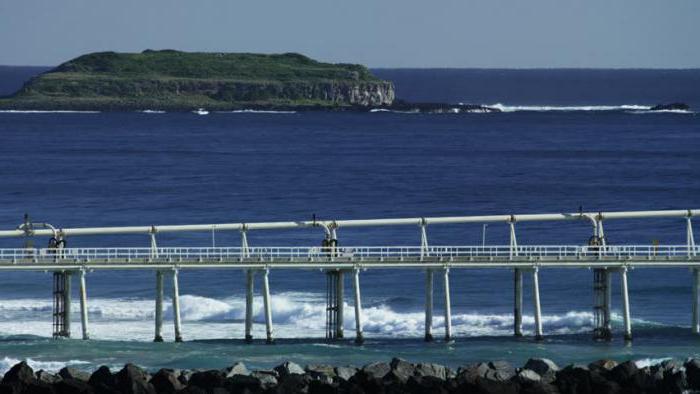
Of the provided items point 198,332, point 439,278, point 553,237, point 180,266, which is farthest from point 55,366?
point 553,237

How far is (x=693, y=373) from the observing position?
247 feet

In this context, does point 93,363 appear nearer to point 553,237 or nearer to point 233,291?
point 233,291

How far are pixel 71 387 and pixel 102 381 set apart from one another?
1.35 meters

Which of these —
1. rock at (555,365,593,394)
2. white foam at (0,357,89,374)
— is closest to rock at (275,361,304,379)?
rock at (555,365,593,394)

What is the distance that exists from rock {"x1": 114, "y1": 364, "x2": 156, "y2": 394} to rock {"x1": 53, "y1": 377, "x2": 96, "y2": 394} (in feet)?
3.60

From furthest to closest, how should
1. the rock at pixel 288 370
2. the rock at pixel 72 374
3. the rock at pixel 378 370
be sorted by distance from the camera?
1. the rock at pixel 288 370
2. the rock at pixel 72 374
3. the rock at pixel 378 370

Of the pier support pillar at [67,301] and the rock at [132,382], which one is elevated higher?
the pier support pillar at [67,301]

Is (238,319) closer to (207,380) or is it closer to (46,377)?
(46,377)

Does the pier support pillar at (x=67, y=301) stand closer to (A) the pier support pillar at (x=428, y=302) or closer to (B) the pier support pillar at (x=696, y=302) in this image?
(A) the pier support pillar at (x=428, y=302)

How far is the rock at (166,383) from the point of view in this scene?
7300cm

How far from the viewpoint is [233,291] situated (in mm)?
112750

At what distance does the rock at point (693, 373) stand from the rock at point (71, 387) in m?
22.4

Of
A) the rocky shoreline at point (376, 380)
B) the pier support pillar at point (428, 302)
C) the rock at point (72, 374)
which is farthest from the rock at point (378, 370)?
the pier support pillar at point (428, 302)

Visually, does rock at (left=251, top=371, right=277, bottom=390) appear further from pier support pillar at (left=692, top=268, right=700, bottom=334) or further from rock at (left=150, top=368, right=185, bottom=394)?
pier support pillar at (left=692, top=268, right=700, bottom=334)
